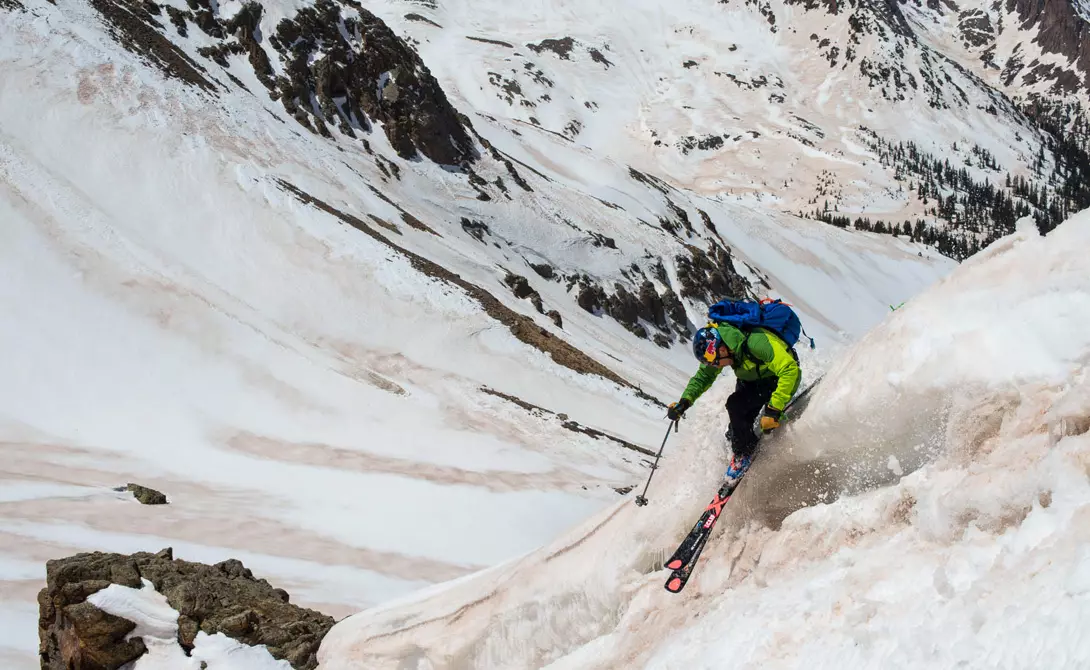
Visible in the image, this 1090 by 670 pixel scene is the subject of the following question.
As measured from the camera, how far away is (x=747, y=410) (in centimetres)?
574

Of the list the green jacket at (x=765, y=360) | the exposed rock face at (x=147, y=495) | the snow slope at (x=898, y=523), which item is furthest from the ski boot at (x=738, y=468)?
the exposed rock face at (x=147, y=495)

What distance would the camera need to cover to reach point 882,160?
170125mm

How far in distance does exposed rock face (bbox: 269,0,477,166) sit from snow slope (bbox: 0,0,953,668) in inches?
158

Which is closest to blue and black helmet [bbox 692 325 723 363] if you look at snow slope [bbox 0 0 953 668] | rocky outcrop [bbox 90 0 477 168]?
snow slope [bbox 0 0 953 668]

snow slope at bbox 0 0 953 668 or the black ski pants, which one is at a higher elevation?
the black ski pants

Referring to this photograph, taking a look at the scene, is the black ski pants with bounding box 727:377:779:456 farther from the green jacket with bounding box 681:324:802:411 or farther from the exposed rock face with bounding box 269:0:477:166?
the exposed rock face with bounding box 269:0:477:166

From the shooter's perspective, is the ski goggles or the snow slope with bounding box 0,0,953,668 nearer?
the ski goggles

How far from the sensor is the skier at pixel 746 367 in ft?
18.1

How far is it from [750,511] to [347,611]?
805cm

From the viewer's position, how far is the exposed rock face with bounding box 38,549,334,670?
27.3 ft

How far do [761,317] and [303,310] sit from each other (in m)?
22.1

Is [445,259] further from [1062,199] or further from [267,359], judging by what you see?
[1062,199]

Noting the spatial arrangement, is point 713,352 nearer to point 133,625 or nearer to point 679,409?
point 679,409

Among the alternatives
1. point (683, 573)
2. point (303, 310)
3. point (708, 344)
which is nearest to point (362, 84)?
point (303, 310)
